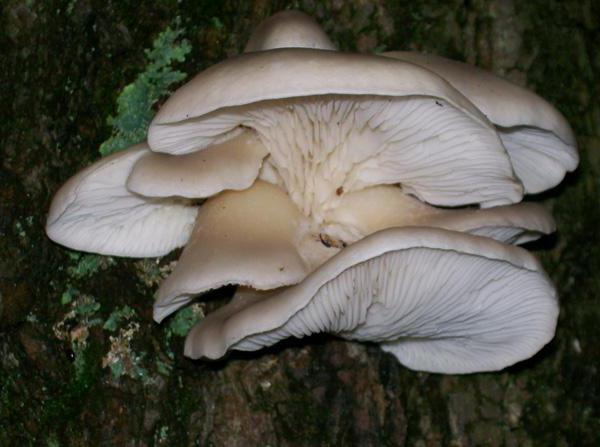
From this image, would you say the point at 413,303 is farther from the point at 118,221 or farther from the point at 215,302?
the point at 118,221

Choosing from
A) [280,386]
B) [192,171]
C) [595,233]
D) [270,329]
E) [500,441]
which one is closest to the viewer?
[270,329]

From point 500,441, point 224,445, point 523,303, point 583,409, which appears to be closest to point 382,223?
point 523,303

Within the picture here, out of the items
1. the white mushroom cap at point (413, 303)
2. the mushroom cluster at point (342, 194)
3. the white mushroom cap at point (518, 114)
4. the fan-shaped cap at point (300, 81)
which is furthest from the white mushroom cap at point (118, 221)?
the white mushroom cap at point (518, 114)

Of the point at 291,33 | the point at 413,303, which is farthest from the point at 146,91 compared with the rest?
the point at 413,303

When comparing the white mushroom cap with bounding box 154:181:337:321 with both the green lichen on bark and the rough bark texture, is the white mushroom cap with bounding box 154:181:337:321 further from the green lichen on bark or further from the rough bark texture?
the green lichen on bark

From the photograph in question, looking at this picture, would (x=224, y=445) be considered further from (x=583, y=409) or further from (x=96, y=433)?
(x=583, y=409)

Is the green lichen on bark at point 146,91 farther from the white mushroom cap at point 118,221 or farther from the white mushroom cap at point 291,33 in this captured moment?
the white mushroom cap at point 291,33

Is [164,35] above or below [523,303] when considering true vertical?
above
